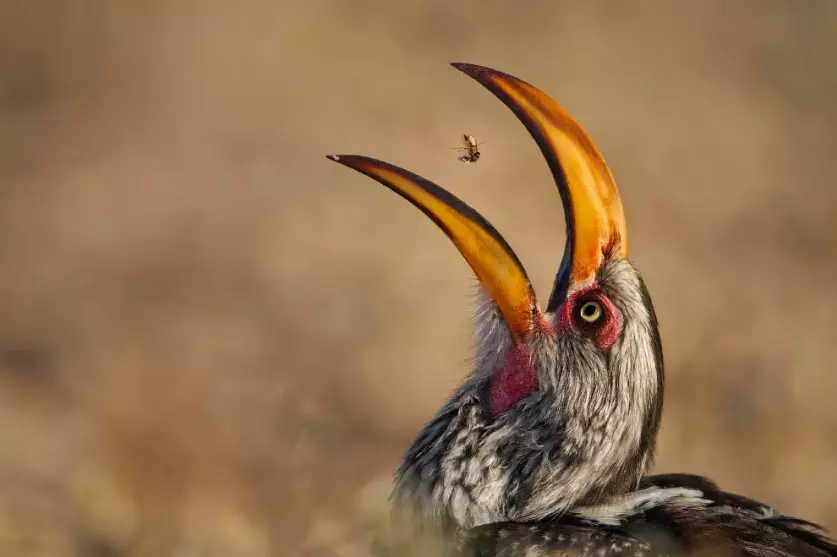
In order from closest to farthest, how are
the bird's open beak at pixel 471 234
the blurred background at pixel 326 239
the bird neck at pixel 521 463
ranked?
the bird neck at pixel 521 463 < the bird's open beak at pixel 471 234 < the blurred background at pixel 326 239

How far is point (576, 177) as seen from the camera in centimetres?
333

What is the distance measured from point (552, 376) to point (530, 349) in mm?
118

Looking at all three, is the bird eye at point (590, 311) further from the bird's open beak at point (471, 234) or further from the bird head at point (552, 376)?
the bird's open beak at point (471, 234)

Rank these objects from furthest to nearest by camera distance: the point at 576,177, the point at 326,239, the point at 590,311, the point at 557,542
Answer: the point at 326,239 → the point at 590,311 → the point at 576,177 → the point at 557,542

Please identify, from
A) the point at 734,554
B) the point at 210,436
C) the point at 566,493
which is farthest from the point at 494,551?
the point at 210,436

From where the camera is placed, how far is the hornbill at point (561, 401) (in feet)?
10.7

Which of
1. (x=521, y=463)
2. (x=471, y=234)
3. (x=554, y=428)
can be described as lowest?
(x=521, y=463)

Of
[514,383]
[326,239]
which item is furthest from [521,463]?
[326,239]

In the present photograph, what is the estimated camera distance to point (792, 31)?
838 centimetres

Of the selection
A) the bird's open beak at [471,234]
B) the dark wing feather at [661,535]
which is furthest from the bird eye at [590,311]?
the dark wing feather at [661,535]

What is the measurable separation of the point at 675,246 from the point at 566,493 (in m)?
4.26

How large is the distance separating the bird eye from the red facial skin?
0.04ft

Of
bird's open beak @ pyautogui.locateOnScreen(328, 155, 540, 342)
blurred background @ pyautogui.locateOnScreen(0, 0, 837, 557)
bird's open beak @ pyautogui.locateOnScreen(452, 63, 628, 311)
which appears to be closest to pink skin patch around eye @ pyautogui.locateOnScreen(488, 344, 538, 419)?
bird's open beak @ pyautogui.locateOnScreen(328, 155, 540, 342)

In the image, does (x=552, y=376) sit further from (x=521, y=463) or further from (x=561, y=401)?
(x=521, y=463)
